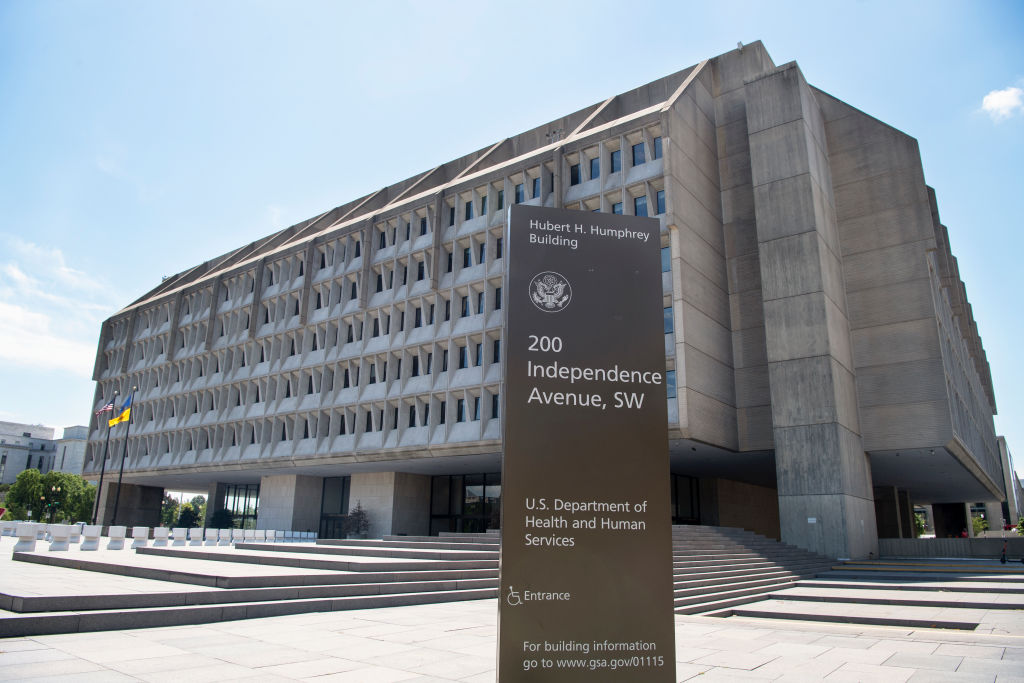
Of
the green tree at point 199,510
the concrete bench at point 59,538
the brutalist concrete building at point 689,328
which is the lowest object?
the green tree at point 199,510

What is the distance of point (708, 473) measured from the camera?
38.8 m

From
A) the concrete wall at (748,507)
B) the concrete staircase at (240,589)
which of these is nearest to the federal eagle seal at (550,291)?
the concrete staircase at (240,589)

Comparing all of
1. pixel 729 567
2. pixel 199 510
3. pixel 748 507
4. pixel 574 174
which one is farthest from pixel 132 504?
pixel 199 510

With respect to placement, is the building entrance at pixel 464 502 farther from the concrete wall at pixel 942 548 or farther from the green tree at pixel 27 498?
the green tree at pixel 27 498

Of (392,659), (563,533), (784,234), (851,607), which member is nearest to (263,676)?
(392,659)

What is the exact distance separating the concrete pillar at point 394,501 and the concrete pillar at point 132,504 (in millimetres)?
26937

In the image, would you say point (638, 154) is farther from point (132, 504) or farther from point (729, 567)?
point (132, 504)

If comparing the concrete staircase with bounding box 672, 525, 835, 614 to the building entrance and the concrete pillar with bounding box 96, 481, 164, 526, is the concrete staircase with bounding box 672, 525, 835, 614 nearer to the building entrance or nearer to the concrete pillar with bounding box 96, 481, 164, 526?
the building entrance

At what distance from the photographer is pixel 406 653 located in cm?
852

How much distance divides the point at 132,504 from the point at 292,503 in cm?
2392

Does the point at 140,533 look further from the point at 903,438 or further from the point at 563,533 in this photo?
the point at 903,438

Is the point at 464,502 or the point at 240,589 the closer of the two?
the point at 240,589

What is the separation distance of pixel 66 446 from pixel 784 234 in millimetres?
145780

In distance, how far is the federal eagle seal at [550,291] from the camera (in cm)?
559
